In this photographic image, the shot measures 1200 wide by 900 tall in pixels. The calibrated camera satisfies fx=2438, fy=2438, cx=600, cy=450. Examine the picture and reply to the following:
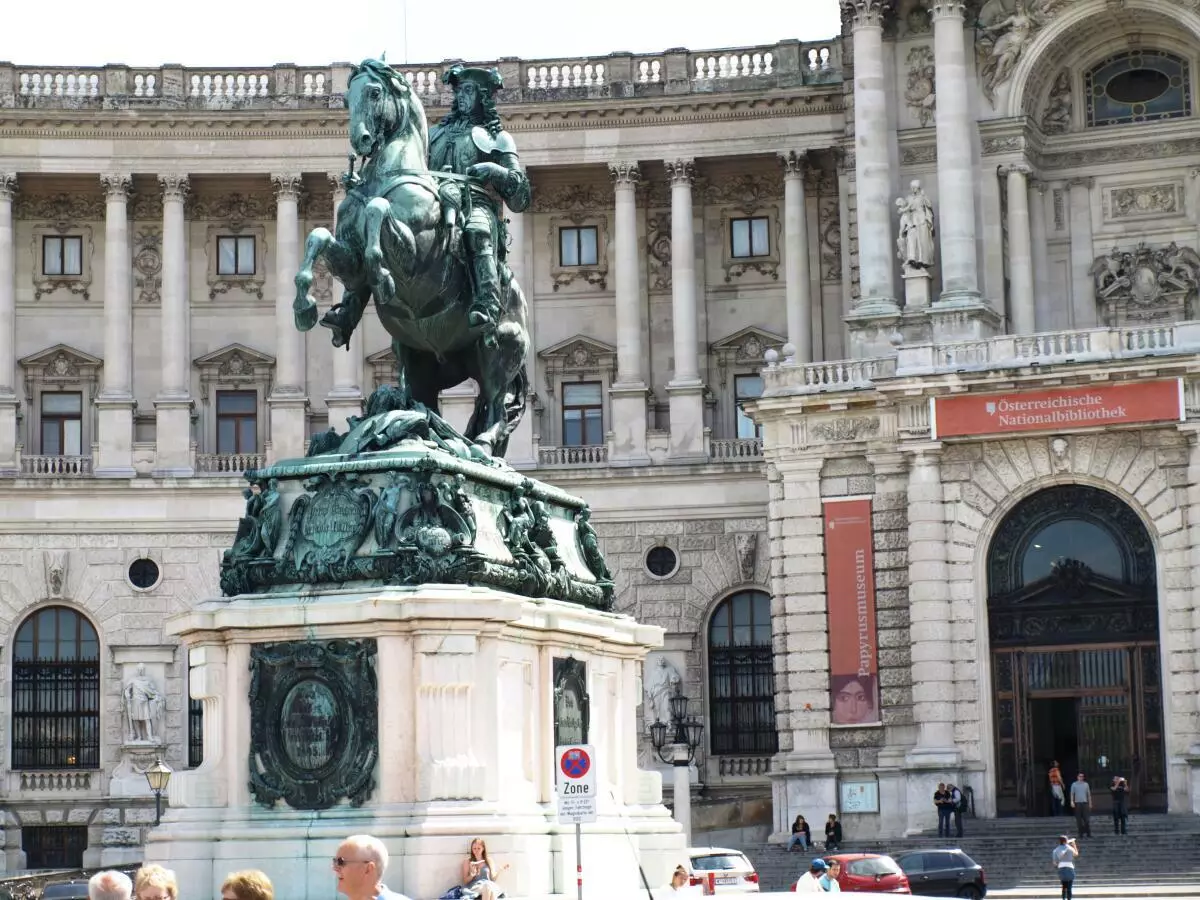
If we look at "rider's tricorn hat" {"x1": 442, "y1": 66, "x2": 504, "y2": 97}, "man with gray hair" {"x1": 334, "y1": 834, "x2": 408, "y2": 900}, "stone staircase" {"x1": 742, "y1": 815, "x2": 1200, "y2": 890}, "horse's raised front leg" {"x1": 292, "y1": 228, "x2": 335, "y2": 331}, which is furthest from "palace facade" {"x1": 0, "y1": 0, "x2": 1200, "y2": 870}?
"man with gray hair" {"x1": 334, "y1": 834, "x2": 408, "y2": 900}

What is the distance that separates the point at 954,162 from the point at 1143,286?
5968 millimetres

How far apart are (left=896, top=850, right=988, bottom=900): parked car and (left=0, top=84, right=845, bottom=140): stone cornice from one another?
26.7 metres

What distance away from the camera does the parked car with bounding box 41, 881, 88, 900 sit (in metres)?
33.4

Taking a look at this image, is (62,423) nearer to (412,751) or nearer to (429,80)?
(429,80)

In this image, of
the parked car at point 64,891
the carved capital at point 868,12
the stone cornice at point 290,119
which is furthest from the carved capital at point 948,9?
the parked car at point 64,891

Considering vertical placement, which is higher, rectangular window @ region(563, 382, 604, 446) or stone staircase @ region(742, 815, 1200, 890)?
rectangular window @ region(563, 382, 604, 446)

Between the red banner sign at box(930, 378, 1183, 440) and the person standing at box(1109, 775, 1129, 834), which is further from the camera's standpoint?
the red banner sign at box(930, 378, 1183, 440)

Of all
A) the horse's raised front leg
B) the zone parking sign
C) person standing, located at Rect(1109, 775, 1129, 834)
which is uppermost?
the horse's raised front leg

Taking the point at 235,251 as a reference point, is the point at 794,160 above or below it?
above

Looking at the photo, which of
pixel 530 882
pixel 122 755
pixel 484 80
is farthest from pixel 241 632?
pixel 122 755

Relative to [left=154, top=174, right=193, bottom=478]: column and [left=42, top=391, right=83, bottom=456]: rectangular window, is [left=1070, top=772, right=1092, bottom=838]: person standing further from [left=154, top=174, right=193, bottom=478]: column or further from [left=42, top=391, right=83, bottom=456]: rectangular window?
[left=42, top=391, right=83, bottom=456]: rectangular window

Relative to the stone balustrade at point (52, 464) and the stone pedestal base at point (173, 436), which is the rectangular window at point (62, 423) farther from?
the stone pedestal base at point (173, 436)

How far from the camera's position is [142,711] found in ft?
197

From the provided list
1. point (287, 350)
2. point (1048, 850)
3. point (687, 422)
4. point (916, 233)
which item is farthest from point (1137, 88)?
point (287, 350)
